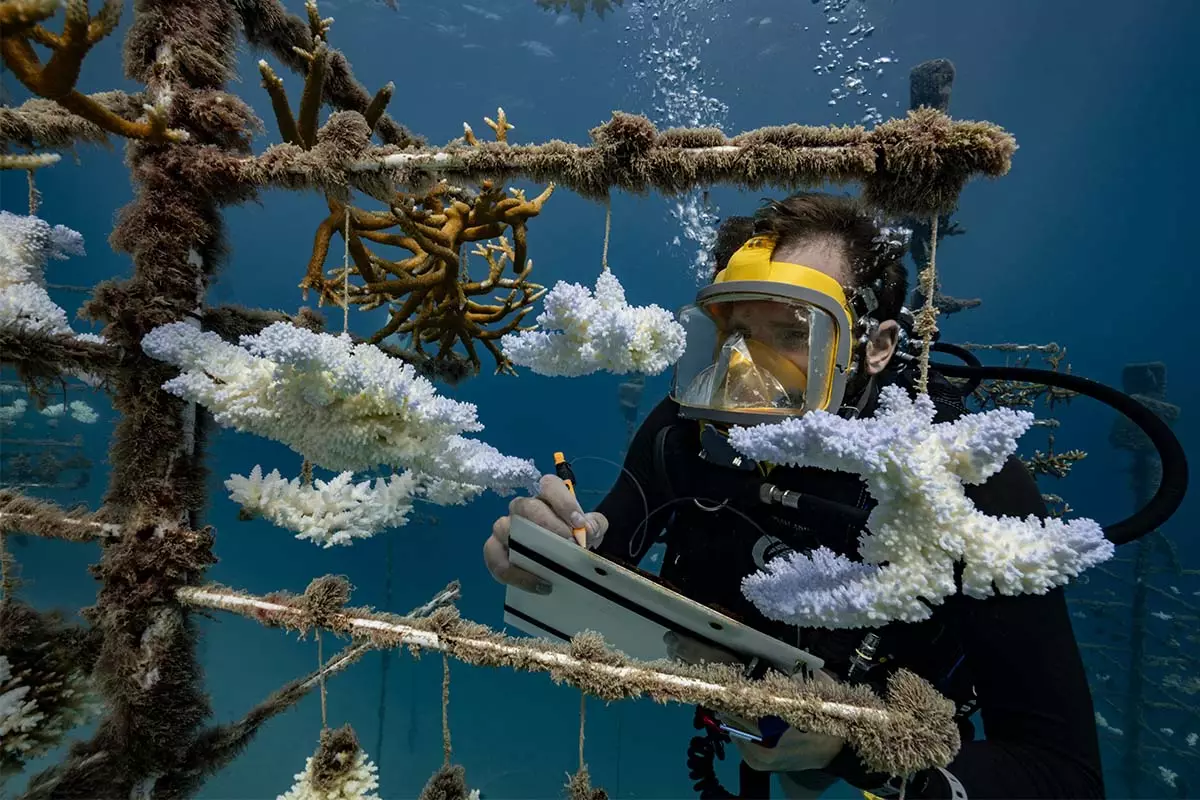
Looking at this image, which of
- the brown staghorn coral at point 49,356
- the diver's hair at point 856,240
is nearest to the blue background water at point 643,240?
the diver's hair at point 856,240

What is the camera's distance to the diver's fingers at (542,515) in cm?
220

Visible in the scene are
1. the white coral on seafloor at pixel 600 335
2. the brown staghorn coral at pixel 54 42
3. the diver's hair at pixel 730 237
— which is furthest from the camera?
the diver's hair at pixel 730 237

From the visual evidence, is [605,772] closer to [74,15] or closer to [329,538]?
[329,538]

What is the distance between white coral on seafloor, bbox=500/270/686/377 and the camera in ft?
5.71

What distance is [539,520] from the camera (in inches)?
87.0

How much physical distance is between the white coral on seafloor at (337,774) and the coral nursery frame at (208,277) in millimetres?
316

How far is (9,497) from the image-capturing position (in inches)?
90.8

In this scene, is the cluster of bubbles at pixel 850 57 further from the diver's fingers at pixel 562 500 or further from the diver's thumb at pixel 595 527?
the diver's fingers at pixel 562 500

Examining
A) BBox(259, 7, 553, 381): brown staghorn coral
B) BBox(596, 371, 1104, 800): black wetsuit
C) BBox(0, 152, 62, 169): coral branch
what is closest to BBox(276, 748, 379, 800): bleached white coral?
BBox(596, 371, 1104, 800): black wetsuit

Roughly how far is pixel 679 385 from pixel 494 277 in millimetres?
2160

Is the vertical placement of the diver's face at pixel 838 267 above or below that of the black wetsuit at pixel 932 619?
above

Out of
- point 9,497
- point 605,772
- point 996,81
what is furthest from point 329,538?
point 996,81

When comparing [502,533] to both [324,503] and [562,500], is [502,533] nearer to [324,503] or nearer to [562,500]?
[562,500]

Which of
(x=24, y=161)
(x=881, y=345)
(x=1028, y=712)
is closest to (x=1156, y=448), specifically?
(x=881, y=345)
